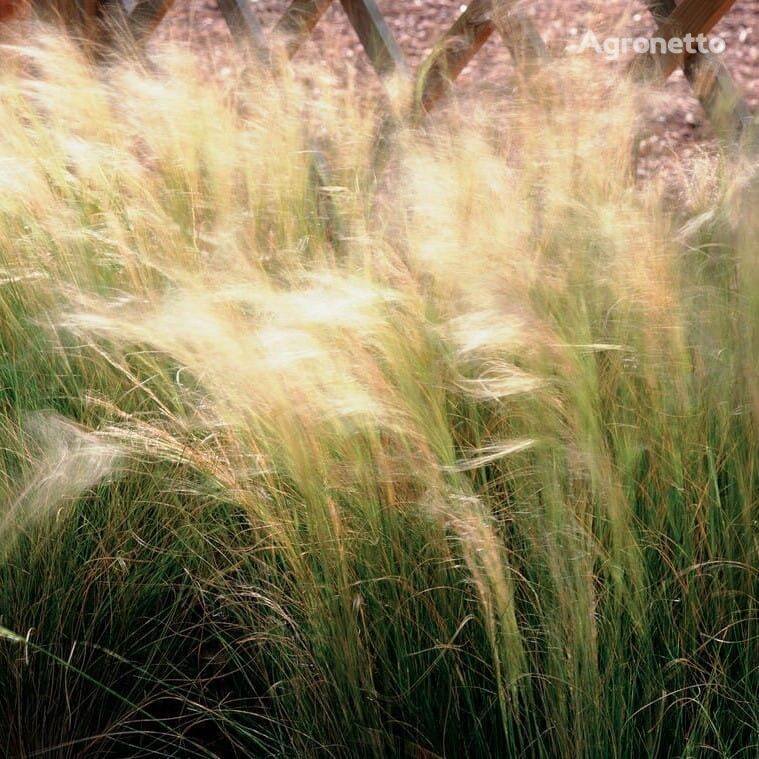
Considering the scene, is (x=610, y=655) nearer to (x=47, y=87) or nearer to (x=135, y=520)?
(x=135, y=520)

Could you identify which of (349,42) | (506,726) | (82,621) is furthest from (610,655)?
(349,42)

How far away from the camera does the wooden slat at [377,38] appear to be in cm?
302

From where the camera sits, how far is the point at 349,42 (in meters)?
5.99

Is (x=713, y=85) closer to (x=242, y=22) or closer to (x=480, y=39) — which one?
(x=480, y=39)

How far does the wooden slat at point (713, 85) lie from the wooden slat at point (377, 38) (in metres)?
0.65

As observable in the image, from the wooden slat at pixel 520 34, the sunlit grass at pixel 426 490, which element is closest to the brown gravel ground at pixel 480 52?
the wooden slat at pixel 520 34

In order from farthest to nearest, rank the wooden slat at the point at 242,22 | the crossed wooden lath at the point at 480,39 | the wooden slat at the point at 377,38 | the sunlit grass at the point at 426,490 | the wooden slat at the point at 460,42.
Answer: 1. the wooden slat at the point at 242,22
2. the wooden slat at the point at 377,38
3. the wooden slat at the point at 460,42
4. the crossed wooden lath at the point at 480,39
5. the sunlit grass at the point at 426,490

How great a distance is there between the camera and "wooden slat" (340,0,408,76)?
302 centimetres

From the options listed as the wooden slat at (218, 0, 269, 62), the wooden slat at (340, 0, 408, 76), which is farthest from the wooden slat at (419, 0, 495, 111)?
the wooden slat at (218, 0, 269, 62)

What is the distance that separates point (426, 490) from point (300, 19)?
87.0 inches

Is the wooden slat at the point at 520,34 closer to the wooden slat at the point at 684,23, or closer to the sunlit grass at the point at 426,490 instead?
the wooden slat at the point at 684,23

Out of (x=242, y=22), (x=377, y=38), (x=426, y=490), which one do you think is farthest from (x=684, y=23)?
(x=426, y=490)

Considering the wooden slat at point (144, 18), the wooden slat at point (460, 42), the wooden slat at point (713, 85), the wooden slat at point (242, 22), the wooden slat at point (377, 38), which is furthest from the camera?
the wooden slat at point (144, 18)

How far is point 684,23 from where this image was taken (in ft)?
8.82
